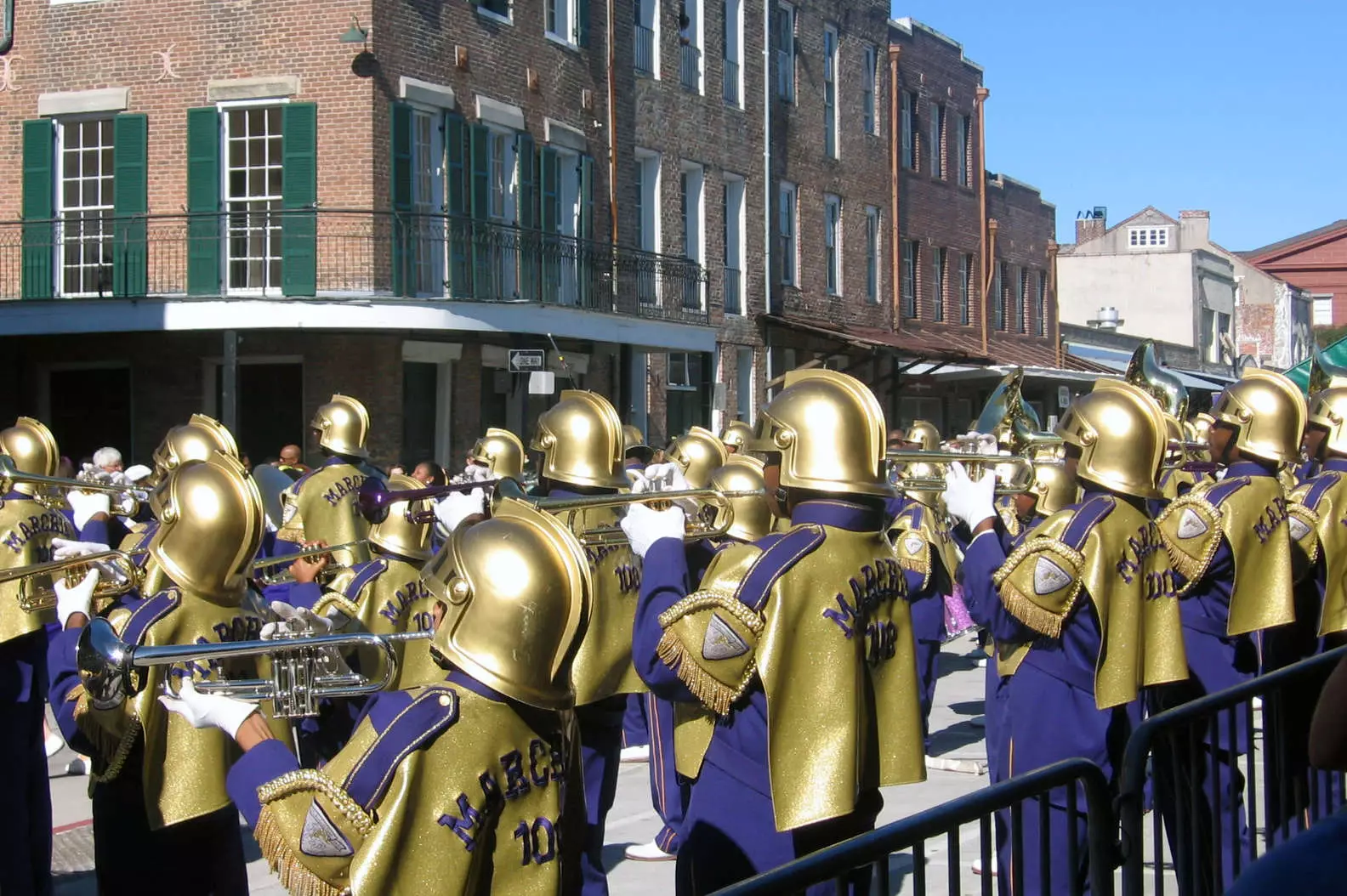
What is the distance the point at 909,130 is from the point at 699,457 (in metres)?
25.6

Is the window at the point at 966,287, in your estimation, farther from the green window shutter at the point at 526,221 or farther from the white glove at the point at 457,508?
the white glove at the point at 457,508

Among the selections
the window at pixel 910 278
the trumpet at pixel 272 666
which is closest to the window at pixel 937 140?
the window at pixel 910 278

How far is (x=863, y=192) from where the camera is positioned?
101 feet

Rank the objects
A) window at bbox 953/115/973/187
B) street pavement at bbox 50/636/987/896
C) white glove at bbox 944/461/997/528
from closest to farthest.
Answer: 1. white glove at bbox 944/461/997/528
2. street pavement at bbox 50/636/987/896
3. window at bbox 953/115/973/187

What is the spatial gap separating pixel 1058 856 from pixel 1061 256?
50.9 meters

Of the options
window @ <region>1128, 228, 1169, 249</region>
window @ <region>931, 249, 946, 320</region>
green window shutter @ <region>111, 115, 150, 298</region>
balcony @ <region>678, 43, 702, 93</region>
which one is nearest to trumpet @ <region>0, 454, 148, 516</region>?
green window shutter @ <region>111, 115, 150, 298</region>

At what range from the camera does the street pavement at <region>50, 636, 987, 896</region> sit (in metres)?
6.75

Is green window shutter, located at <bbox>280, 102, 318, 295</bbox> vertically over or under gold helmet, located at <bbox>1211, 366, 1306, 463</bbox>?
over

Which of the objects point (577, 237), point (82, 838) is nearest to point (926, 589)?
point (82, 838)

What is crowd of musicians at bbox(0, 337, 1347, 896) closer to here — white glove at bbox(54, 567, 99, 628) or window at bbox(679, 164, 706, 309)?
white glove at bbox(54, 567, 99, 628)

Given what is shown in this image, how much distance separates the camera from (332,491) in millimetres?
9133

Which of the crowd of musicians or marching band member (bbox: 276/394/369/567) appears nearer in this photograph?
the crowd of musicians

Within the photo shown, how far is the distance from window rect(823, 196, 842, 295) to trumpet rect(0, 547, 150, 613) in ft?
79.6

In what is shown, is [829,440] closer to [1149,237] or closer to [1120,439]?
[1120,439]
